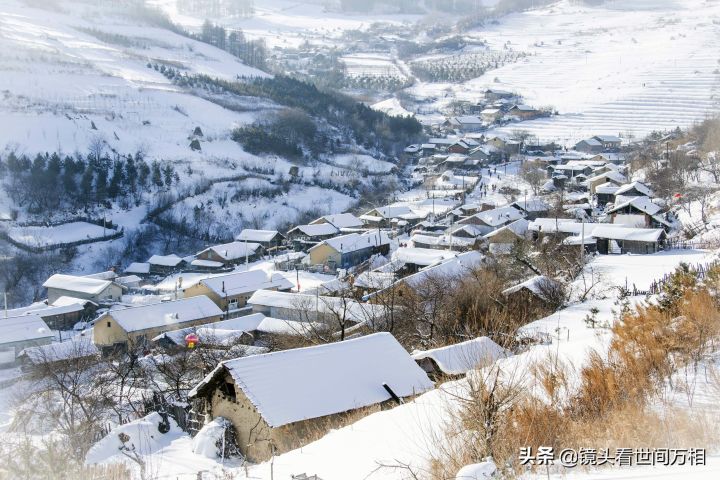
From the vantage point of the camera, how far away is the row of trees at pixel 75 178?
87.6 ft

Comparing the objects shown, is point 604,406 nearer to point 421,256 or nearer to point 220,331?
point 220,331

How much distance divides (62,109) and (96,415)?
2758 cm

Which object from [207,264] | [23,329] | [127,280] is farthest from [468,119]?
[23,329]

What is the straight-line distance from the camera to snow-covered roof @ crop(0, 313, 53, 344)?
50.7 ft

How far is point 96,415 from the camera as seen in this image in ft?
33.2

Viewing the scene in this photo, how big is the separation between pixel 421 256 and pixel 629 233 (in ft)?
19.1

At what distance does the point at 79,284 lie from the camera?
2008 cm

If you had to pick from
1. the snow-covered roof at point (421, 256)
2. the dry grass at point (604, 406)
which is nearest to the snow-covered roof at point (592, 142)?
the snow-covered roof at point (421, 256)

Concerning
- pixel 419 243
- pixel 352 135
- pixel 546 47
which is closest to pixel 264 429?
pixel 419 243

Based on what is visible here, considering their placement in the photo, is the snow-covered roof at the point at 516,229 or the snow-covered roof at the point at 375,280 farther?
the snow-covered roof at the point at 516,229

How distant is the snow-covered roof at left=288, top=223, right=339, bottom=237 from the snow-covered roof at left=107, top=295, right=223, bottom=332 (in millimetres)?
8224

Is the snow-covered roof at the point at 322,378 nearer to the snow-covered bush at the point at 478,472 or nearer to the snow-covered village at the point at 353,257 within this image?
the snow-covered village at the point at 353,257

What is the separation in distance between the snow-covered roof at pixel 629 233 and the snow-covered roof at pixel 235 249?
11.9 meters

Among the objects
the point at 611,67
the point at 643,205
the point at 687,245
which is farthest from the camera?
the point at 611,67
